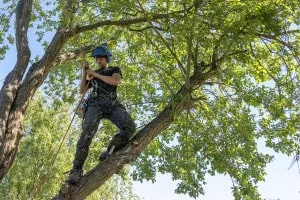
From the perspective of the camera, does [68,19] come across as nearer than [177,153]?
Yes

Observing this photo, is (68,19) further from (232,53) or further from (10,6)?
(10,6)

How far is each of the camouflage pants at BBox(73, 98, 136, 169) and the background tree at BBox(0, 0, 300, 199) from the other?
21 cm

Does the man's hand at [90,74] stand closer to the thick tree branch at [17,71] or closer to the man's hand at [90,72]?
the man's hand at [90,72]

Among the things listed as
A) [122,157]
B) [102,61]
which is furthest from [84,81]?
[122,157]

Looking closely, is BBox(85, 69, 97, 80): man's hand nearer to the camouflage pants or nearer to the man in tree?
the man in tree

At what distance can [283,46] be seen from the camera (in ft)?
24.7

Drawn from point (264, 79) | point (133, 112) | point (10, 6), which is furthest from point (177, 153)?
point (10, 6)

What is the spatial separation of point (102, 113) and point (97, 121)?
0.15 m

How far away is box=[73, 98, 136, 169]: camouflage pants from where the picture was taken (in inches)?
222

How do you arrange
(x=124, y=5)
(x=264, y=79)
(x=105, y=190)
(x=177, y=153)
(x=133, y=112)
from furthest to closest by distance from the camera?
(x=105, y=190) → (x=133, y=112) → (x=177, y=153) → (x=264, y=79) → (x=124, y=5)

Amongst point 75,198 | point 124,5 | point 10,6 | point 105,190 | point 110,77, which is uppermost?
point 105,190

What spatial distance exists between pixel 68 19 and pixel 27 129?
12.5 metres

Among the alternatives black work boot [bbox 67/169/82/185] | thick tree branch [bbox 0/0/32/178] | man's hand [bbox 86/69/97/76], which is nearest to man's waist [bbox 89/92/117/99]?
man's hand [bbox 86/69/97/76]

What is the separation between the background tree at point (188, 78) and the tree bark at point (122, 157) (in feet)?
0.04
